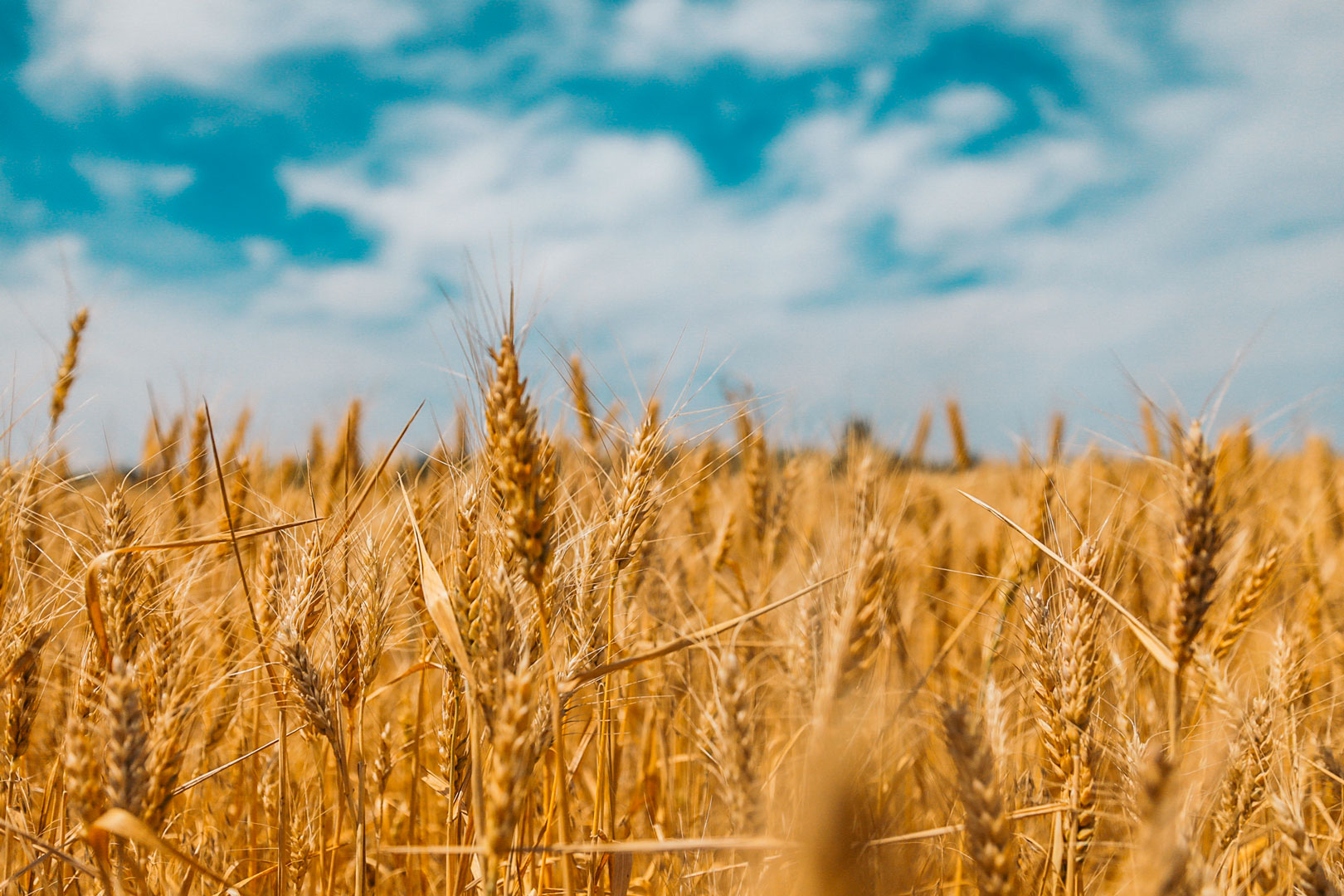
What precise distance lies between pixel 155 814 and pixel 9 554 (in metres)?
1.18

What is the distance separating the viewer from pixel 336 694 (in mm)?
1354

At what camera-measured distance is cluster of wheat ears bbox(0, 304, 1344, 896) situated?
107 centimetres

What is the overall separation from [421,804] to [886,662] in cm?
212

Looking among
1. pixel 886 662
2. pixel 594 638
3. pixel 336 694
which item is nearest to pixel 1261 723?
pixel 886 662

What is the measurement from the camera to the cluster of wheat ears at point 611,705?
107 centimetres

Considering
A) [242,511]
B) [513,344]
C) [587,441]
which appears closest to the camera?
[513,344]

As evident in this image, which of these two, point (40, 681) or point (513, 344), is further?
point (40, 681)

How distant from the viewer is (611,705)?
182 cm

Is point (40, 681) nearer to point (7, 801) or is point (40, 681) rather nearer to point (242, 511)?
point (7, 801)

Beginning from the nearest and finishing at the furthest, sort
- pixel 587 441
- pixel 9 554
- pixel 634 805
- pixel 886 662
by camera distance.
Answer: pixel 886 662 → pixel 9 554 → pixel 634 805 → pixel 587 441

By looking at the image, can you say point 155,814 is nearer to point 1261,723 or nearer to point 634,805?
point 634,805

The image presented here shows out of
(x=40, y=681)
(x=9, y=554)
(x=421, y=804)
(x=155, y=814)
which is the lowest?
(x=421, y=804)

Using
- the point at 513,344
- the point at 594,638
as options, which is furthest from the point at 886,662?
the point at 513,344

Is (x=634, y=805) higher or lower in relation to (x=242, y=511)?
lower
